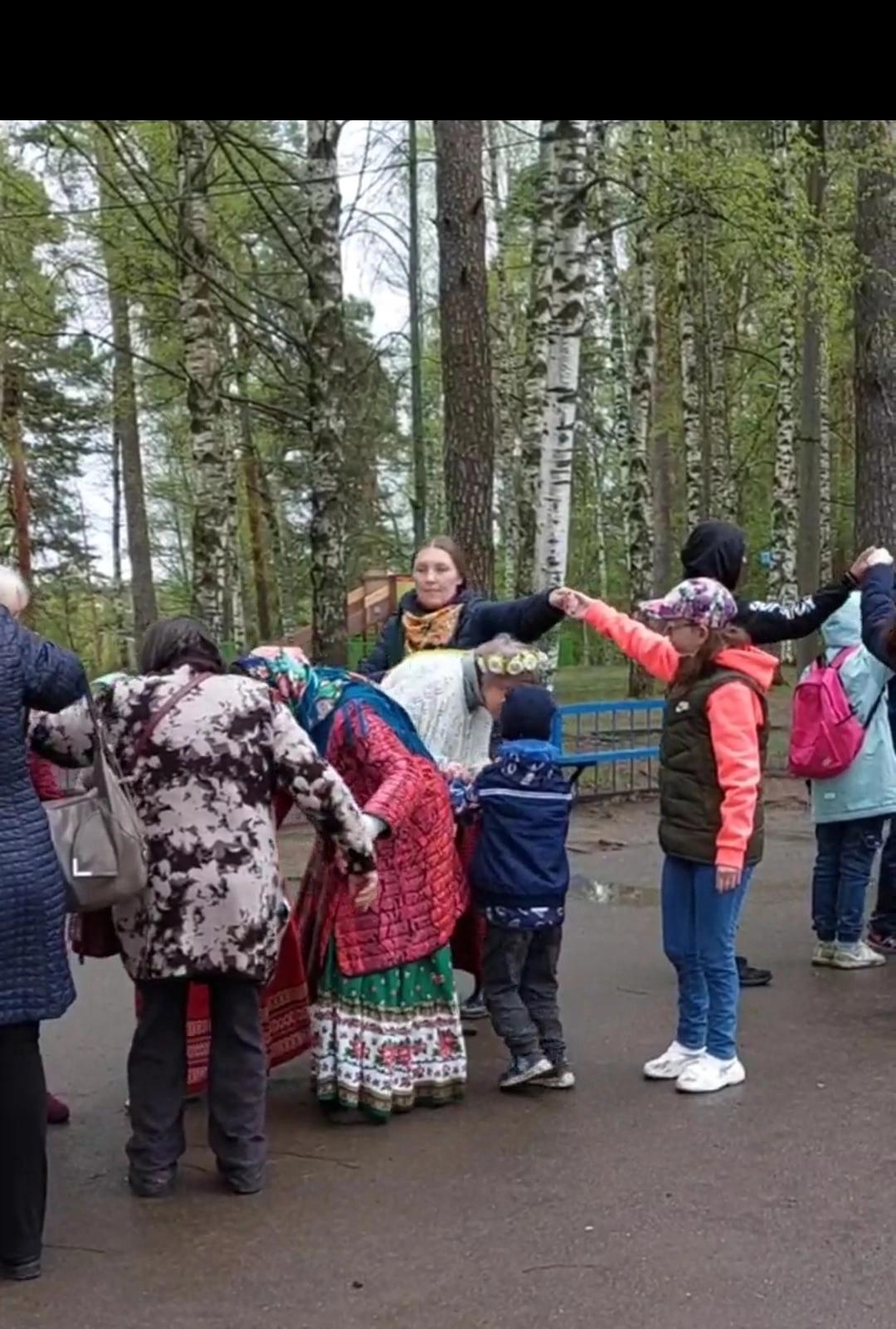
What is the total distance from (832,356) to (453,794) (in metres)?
22.0

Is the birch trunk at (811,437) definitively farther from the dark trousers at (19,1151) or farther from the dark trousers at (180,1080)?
the dark trousers at (19,1151)

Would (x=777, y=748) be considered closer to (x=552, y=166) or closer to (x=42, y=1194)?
(x=552, y=166)

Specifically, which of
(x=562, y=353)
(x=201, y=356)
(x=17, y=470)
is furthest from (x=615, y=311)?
(x=17, y=470)

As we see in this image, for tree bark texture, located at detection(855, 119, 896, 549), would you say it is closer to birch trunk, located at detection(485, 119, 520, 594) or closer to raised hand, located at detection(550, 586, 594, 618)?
raised hand, located at detection(550, 586, 594, 618)

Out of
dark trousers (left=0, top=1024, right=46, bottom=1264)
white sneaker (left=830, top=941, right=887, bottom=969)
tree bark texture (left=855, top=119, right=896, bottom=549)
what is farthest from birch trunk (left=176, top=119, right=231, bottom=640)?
dark trousers (left=0, top=1024, right=46, bottom=1264)

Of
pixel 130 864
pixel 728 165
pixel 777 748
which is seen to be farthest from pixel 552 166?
pixel 130 864

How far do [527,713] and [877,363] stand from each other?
838 cm

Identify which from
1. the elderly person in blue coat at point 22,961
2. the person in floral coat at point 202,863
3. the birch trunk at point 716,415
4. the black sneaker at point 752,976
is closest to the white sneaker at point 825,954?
the black sneaker at point 752,976

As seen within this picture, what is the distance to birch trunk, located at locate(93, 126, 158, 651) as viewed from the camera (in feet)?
63.8

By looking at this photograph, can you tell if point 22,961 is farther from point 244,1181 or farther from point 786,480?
point 786,480

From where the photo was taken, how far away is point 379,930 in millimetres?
4633

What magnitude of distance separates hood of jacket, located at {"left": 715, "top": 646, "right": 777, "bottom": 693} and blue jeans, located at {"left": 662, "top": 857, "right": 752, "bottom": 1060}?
65 centimetres

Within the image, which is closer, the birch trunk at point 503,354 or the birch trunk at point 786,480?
the birch trunk at point 786,480

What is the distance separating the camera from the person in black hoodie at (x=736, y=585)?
5.43m
